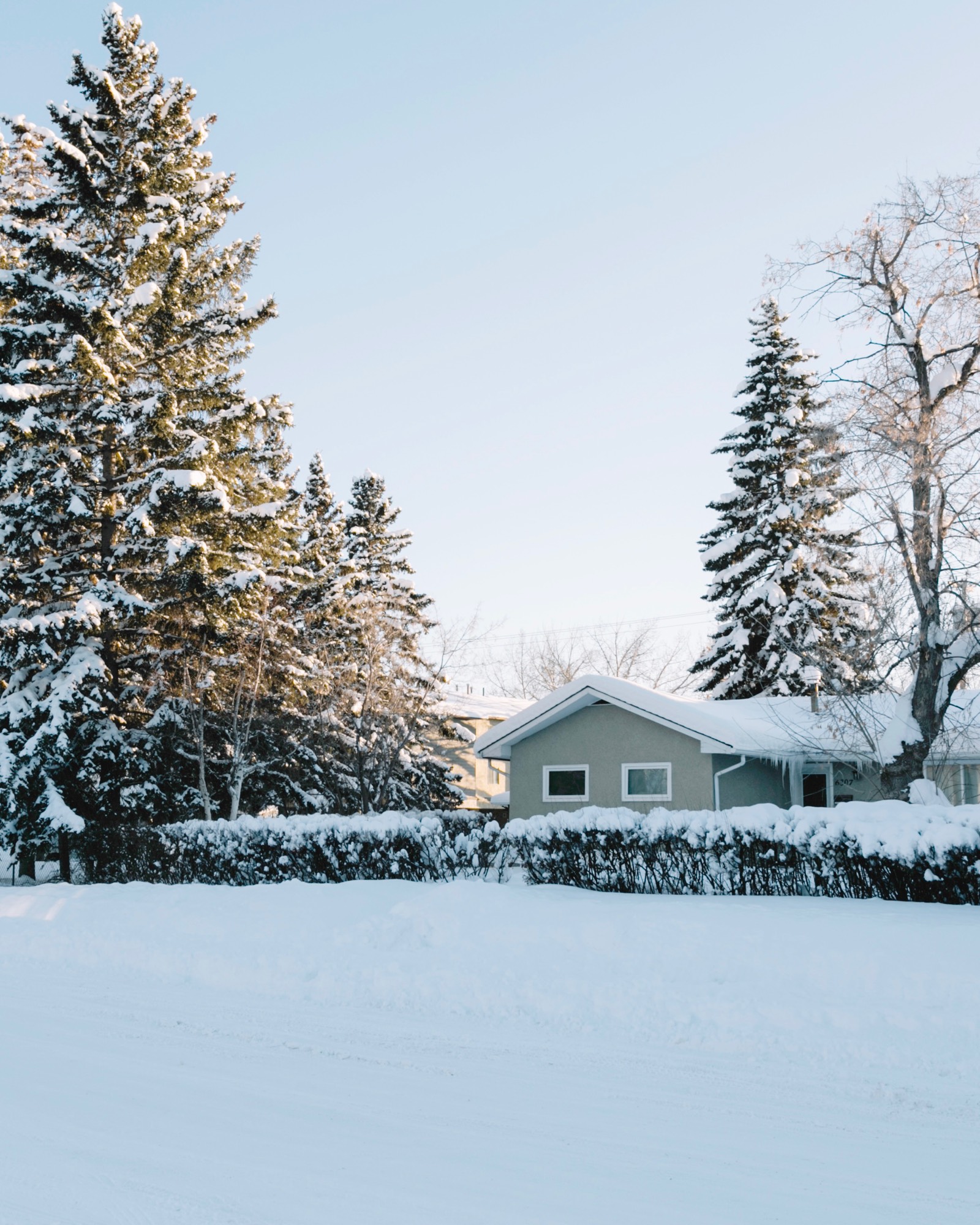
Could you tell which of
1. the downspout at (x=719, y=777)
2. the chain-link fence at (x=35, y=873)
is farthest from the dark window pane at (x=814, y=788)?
the chain-link fence at (x=35, y=873)

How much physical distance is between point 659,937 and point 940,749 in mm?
12263

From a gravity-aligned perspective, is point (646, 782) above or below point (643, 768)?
below

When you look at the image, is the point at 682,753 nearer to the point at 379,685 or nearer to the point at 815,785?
the point at 815,785

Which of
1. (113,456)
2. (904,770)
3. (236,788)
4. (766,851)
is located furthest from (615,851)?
(113,456)

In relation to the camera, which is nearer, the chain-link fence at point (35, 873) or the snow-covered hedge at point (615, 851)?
the snow-covered hedge at point (615, 851)

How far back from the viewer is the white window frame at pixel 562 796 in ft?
70.6

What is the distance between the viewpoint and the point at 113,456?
20.3 m

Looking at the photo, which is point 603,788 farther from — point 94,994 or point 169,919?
point 94,994

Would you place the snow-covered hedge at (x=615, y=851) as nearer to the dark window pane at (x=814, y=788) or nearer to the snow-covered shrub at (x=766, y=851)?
the snow-covered shrub at (x=766, y=851)

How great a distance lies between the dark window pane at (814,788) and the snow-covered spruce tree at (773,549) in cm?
431

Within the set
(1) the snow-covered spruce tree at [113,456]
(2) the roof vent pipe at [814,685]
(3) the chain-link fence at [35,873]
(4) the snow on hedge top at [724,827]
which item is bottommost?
(3) the chain-link fence at [35,873]

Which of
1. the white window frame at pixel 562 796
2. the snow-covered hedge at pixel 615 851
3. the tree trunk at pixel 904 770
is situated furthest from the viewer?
the white window frame at pixel 562 796

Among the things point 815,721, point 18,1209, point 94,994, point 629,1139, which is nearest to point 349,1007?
point 94,994

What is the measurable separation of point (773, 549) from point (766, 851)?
18343mm
